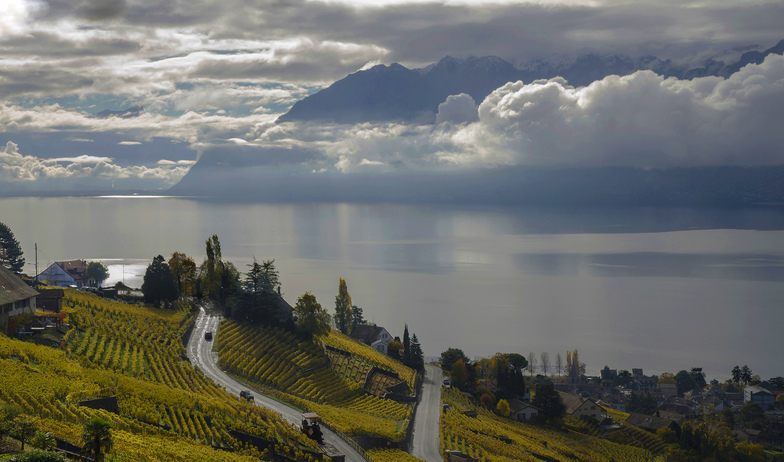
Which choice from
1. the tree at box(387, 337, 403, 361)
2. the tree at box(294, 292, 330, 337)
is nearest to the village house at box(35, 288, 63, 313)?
the tree at box(294, 292, 330, 337)

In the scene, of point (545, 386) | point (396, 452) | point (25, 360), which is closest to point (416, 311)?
point (545, 386)

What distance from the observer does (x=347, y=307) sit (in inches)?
3932

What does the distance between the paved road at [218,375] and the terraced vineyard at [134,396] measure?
1.73 metres

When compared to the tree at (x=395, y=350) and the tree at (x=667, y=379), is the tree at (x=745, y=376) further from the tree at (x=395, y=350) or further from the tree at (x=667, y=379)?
the tree at (x=395, y=350)

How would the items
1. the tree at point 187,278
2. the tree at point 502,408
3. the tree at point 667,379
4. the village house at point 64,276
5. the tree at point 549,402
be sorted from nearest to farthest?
the tree at point 502,408
the tree at point 549,402
the tree at point 187,278
the tree at point 667,379
the village house at point 64,276

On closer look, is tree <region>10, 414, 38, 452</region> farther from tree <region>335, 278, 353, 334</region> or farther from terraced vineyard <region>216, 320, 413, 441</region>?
tree <region>335, 278, 353, 334</region>

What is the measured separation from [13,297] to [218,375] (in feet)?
50.3

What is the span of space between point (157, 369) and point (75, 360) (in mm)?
5225

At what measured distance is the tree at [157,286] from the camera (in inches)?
2613

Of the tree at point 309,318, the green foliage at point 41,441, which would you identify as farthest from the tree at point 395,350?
the green foliage at point 41,441

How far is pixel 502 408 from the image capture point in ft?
209

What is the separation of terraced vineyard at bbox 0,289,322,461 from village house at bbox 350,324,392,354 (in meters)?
37.3

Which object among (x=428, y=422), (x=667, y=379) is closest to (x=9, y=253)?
(x=428, y=422)

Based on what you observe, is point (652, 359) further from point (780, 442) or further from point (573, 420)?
point (573, 420)
